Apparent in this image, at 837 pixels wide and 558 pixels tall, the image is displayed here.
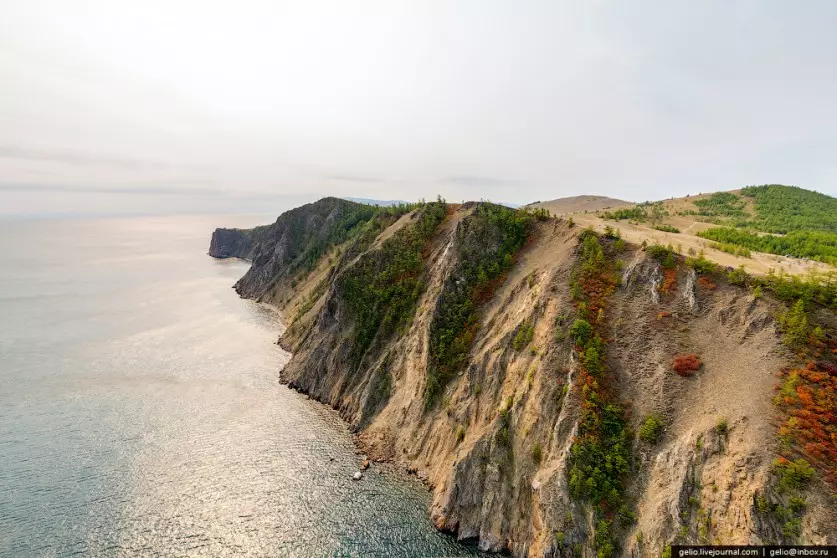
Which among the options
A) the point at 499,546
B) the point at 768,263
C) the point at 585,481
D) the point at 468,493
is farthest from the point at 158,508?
the point at 768,263

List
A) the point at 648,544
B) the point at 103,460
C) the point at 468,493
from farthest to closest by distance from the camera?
the point at 103,460 → the point at 468,493 → the point at 648,544

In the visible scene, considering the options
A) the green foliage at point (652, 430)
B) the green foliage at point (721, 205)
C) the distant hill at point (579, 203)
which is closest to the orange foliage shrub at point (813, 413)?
the green foliage at point (652, 430)

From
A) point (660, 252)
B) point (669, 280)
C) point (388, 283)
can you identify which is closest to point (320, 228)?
point (388, 283)

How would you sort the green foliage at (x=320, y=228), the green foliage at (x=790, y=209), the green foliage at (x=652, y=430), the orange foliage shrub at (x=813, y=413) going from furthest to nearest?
1. the green foliage at (x=320, y=228)
2. the green foliage at (x=790, y=209)
3. the green foliage at (x=652, y=430)
4. the orange foliage shrub at (x=813, y=413)

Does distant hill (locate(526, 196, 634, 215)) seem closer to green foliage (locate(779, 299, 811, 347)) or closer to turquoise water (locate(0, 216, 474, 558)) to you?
green foliage (locate(779, 299, 811, 347))

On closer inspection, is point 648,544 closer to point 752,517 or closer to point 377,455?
point 752,517

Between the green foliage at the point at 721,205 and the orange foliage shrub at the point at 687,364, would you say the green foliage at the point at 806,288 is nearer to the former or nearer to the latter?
the orange foliage shrub at the point at 687,364
